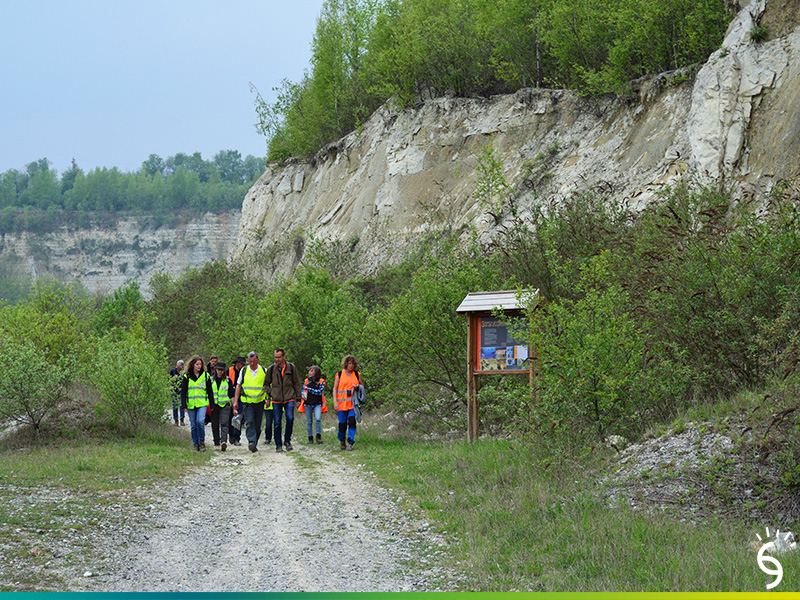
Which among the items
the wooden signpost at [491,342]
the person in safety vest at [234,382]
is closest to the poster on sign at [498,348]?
the wooden signpost at [491,342]

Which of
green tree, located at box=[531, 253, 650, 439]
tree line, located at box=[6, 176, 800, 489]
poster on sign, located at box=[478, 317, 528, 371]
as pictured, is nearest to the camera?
green tree, located at box=[531, 253, 650, 439]

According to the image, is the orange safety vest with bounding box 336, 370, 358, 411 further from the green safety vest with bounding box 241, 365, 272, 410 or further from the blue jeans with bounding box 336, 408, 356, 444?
the green safety vest with bounding box 241, 365, 272, 410

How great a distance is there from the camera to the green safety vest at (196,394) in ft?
47.6

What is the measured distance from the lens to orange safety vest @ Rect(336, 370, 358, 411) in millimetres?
14461

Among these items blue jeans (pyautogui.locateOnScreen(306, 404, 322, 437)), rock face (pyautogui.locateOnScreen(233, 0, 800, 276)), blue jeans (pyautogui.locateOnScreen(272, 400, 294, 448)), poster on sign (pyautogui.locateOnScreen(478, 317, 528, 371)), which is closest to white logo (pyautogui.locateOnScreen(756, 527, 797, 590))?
poster on sign (pyautogui.locateOnScreen(478, 317, 528, 371))

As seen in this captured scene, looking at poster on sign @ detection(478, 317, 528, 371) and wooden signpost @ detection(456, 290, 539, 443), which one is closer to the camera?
wooden signpost @ detection(456, 290, 539, 443)

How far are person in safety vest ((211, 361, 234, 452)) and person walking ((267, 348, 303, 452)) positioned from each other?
0.91 meters

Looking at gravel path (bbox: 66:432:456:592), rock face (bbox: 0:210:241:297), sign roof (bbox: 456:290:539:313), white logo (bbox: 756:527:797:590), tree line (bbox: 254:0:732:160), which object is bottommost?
gravel path (bbox: 66:432:456:592)

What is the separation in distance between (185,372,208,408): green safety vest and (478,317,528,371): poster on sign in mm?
5386

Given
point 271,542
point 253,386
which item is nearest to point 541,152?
point 253,386

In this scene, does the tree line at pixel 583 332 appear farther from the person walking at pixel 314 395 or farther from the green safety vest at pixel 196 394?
the green safety vest at pixel 196 394

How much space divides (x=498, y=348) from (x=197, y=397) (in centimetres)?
586

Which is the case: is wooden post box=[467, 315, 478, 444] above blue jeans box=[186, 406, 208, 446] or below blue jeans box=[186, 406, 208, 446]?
above

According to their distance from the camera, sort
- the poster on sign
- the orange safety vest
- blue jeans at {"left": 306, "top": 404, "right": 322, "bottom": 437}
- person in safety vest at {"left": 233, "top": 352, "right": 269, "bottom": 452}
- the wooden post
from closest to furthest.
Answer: the poster on sign → the wooden post → the orange safety vest → person in safety vest at {"left": 233, "top": 352, "right": 269, "bottom": 452} → blue jeans at {"left": 306, "top": 404, "right": 322, "bottom": 437}
